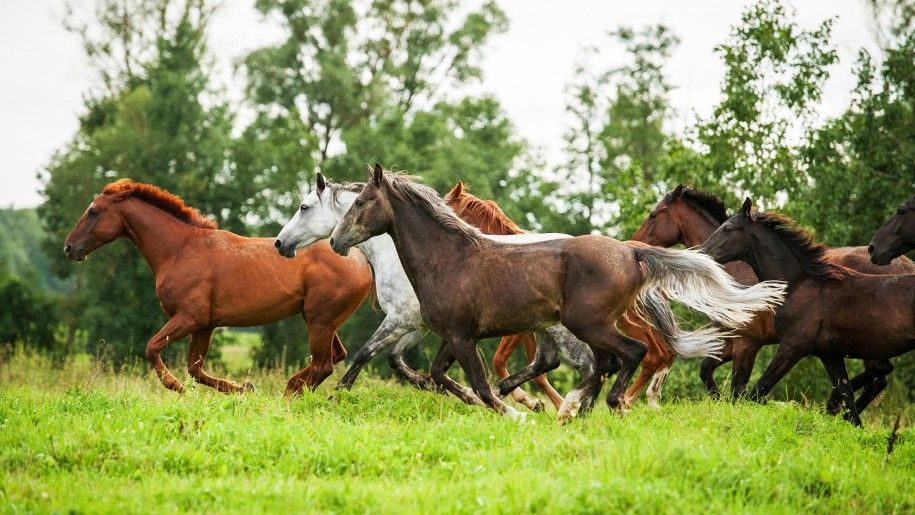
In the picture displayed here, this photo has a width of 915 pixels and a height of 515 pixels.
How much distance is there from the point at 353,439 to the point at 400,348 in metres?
3.26

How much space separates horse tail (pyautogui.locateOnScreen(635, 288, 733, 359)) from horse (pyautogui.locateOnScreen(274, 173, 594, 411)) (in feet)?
3.31

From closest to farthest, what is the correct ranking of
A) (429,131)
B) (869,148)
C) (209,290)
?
1. (209,290)
2. (869,148)
3. (429,131)

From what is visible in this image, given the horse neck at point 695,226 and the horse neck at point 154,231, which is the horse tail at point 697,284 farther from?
the horse neck at point 154,231

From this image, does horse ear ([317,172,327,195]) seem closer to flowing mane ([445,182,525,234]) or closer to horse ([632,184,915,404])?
flowing mane ([445,182,525,234])

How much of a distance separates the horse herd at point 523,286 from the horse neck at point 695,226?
0.02 meters

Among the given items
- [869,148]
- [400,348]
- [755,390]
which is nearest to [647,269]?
[755,390]

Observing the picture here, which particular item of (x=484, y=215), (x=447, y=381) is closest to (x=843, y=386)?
(x=447, y=381)

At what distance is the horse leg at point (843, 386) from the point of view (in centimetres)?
971

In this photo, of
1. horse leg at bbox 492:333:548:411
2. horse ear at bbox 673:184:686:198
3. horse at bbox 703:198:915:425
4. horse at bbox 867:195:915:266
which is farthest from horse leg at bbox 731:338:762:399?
horse leg at bbox 492:333:548:411

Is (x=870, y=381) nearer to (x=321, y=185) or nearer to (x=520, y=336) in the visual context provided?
(x=520, y=336)

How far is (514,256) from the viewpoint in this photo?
8875 mm

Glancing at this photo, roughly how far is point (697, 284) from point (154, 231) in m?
6.31

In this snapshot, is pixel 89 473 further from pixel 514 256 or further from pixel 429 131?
pixel 429 131

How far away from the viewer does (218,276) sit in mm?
11031
